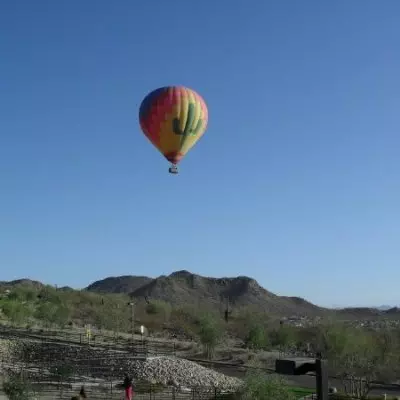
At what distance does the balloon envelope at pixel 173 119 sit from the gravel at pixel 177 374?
14794mm

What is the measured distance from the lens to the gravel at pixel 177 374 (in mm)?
42188

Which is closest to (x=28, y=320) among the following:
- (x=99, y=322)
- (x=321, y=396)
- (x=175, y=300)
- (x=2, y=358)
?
(x=99, y=322)

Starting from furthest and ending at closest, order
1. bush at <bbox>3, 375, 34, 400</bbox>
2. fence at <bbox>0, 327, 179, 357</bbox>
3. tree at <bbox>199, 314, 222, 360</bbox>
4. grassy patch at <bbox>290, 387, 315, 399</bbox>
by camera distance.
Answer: tree at <bbox>199, 314, 222, 360</bbox>
fence at <bbox>0, 327, 179, 357</bbox>
grassy patch at <bbox>290, 387, 315, 399</bbox>
bush at <bbox>3, 375, 34, 400</bbox>

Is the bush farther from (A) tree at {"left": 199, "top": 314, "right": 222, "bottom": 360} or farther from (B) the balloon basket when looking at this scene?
(A) tree at {"left": 199, "top": 314, "right": 222, "bottom": 360}

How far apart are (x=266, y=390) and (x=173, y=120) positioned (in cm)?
2185

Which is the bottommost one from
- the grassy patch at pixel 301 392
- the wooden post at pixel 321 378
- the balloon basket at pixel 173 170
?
the grassy patch at pixel 301 392

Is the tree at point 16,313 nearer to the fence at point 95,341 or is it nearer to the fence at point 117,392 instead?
the fence at point 95,341

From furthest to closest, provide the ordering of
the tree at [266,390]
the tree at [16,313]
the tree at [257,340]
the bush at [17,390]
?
the tree at [16,313] < the tree at [257,340] < the bush at [17,390] < the tree at [266,390]

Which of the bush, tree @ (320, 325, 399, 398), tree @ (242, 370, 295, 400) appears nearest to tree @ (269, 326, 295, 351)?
tree @ (320, 325, 399, 398)

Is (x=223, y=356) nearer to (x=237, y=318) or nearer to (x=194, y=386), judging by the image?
(x=194, y=386)

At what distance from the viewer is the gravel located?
138 ft

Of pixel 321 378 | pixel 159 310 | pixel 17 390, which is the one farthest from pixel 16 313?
pixel 321 378

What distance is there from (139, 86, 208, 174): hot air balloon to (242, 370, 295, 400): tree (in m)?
20.6

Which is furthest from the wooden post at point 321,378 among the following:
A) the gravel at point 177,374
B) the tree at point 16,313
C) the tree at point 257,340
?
the tree at point 16,313
